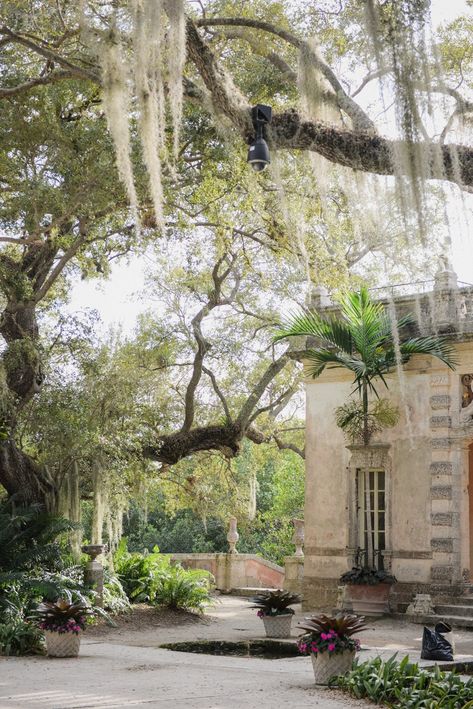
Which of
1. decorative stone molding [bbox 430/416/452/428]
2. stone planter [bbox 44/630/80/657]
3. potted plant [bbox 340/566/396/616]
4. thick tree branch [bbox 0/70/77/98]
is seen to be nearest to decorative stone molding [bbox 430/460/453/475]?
decorative stone molding [bbox 430/416/452/428]

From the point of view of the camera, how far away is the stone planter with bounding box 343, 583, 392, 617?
600 inches

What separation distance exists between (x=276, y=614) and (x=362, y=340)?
15.4ft

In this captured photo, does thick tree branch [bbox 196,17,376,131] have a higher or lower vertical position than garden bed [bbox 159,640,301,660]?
higher

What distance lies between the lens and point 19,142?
43.2 ft

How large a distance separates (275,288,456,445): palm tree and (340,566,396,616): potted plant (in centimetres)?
218

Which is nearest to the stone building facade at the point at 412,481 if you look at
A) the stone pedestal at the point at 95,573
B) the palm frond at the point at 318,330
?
the palm frond at the point at 318,330

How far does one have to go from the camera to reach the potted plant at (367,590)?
15.3 m

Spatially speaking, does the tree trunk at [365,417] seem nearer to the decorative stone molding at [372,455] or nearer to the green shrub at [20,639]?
the decorative stone molding at [372,455]

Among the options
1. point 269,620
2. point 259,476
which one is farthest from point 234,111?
point 259,476

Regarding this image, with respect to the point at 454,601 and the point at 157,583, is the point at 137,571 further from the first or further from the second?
the point at 454,601

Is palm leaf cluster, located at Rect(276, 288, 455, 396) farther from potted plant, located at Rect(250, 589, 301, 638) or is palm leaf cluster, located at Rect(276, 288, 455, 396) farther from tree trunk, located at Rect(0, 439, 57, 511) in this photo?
tree trunk, located at Rect(0, 439, 57, 511)

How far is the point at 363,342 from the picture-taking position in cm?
1537

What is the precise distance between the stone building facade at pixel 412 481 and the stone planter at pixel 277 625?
3094 mm

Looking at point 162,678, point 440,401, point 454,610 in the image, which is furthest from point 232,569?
point 162,678
